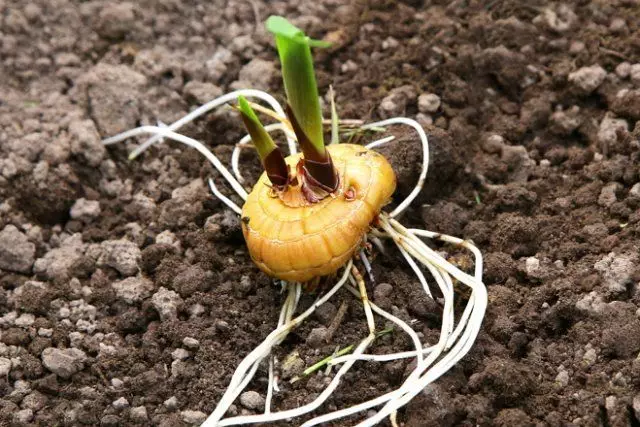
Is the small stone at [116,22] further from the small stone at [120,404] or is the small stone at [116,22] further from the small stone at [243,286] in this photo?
the small stone at [120,404]

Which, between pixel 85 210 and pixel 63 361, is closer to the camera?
pixel 63 361

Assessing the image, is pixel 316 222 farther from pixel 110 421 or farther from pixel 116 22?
pixel 116 22

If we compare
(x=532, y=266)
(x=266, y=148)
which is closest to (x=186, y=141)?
(x=266, y=148)

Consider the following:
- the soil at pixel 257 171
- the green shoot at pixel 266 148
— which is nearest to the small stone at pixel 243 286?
the soil at pixel 257 171

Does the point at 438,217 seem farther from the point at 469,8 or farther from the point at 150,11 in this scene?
the point at 150,11

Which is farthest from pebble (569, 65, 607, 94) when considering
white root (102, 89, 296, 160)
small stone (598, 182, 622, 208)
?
white root (102, 89, 296, 160)

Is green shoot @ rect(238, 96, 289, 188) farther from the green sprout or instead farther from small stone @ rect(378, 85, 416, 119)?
small stone @ rect(378, 85, 416, 119)

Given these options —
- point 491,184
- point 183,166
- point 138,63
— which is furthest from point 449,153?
point 138,63
